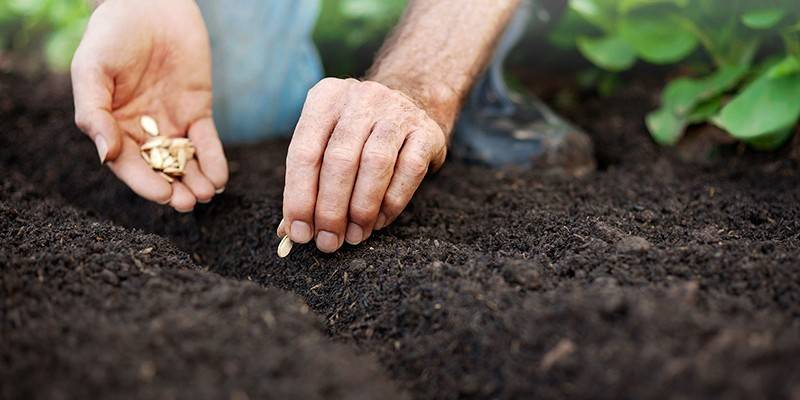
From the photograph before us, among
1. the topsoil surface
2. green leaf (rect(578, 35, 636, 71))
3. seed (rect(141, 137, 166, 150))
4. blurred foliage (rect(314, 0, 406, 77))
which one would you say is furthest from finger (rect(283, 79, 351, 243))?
blurred foliage (rect(314, 0, 406, 77))

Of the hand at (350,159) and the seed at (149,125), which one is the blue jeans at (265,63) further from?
the hand at (350,159)

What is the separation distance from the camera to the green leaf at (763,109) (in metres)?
1.87

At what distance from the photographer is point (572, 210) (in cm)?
169

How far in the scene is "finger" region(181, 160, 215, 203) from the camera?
5.83 ft

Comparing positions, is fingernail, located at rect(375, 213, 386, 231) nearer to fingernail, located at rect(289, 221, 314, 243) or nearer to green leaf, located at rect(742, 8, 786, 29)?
fingernail, located at rect(289, 221, 314, 243)

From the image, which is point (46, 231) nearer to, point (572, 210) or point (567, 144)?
point (572, 210)

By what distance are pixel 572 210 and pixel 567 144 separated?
49 centimetres

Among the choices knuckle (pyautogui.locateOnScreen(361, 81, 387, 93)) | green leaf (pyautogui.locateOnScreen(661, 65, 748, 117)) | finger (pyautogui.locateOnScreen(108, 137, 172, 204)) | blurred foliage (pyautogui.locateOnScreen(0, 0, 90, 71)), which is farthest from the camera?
blurred foliage (pyautogui.locateOnScreen(0, 0, 90, 71))

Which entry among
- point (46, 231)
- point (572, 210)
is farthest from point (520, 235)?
point (46, 231)

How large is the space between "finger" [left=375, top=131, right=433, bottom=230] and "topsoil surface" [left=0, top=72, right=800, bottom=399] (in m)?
0.13

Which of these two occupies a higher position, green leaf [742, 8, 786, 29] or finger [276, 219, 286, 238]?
green leaf [742, 8, 786, 29]

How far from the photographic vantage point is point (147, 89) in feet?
6.11

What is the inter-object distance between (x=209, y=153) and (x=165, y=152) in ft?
0.36

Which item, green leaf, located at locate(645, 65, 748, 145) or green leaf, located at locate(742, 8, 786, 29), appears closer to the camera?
green leaf, located at locate(742, 8, 786, 29)
